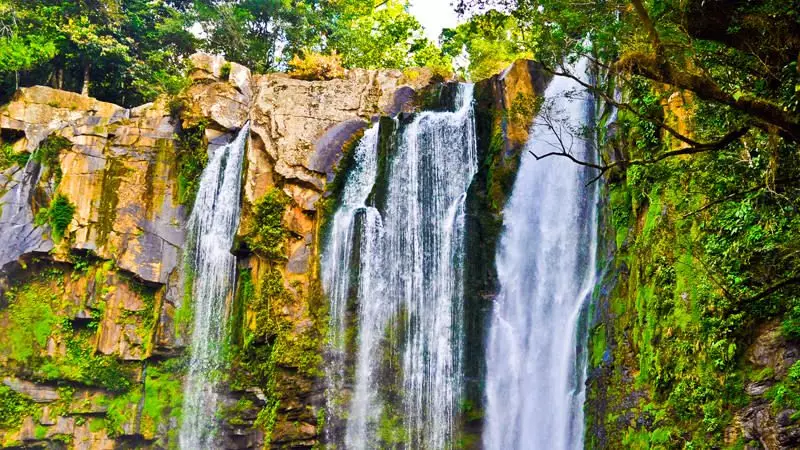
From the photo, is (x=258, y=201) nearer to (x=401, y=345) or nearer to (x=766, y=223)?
(x=401, y=345)

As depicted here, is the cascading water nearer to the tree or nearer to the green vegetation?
the green vegetation

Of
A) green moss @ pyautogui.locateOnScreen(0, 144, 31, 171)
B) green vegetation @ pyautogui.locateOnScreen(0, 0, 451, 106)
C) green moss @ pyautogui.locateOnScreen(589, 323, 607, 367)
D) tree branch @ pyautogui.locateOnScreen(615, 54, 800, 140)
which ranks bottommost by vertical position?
green moss @ pyautogui.locateOnScreen(589, 323, 607, 367)

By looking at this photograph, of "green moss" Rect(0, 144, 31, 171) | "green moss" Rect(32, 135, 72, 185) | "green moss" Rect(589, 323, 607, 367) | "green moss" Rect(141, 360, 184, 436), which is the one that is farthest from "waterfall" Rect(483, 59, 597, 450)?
"green moss" Rect(0, 144, 31, 171)

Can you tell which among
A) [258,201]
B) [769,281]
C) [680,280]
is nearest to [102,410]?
[258,201]

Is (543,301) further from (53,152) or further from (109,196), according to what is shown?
(53,152)

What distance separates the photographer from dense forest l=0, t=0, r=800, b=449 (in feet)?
23.3

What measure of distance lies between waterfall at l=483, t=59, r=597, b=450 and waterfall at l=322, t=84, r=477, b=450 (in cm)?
96

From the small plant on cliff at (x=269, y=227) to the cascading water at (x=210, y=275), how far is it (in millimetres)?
1520

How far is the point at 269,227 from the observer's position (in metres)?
15.2

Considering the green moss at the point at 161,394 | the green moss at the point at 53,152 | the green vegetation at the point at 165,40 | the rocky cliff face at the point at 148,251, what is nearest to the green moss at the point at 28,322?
the rocky cliff face at the point at 148,251

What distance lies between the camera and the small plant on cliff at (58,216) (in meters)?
16.8

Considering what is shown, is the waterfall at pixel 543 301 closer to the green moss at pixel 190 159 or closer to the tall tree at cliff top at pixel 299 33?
the green moss at pixel 190 159

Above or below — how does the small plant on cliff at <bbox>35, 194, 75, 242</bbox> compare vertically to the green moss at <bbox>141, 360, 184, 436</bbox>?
above

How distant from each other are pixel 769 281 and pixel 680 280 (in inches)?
59.5
